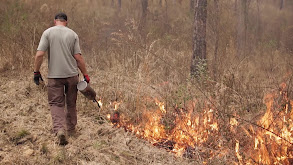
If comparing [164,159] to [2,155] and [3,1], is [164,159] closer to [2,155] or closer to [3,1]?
[2,155]

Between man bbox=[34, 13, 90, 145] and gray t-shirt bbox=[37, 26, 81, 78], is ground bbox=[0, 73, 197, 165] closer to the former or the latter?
man bbox=[34, 13, 90, 145]

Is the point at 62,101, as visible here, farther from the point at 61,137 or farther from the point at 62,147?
the point at 62,147

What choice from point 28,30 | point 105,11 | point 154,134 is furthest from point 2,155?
point 105,11

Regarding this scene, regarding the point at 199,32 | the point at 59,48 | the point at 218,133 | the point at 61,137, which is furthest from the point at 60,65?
the point at 199,32

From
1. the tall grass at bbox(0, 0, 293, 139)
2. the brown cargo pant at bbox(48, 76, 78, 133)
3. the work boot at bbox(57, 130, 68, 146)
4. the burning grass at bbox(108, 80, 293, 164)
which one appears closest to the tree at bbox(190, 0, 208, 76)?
the tall grass at bbox(0, 0, 293, 139)

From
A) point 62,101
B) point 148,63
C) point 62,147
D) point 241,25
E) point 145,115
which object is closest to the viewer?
point 62,147

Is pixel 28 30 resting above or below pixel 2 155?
above

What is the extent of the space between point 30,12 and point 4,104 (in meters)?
4.73

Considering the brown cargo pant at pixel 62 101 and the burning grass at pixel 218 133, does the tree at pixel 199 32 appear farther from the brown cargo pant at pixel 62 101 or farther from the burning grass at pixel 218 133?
the brown cargo pant at pixel 62 101

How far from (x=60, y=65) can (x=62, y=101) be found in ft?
1.71

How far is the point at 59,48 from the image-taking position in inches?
147

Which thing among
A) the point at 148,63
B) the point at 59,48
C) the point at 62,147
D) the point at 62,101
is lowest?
the point at 62,147

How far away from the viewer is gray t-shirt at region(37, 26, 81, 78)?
12.1ft

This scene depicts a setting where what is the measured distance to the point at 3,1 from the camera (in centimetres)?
809
